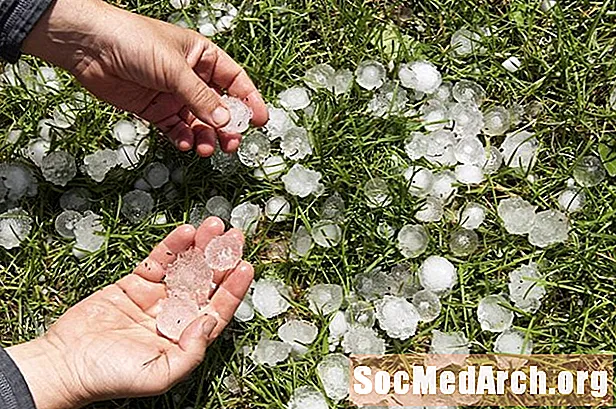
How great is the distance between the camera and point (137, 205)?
6.35 feet

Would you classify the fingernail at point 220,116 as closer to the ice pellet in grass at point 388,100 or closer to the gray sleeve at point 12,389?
the ice pellet in grass at point 388,100

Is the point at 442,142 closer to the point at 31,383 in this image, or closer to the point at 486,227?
the point at 486,227

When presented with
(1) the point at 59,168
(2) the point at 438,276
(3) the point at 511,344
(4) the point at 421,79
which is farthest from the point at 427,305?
(1) the point at 59,168

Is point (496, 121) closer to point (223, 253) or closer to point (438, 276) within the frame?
point (438, 276)

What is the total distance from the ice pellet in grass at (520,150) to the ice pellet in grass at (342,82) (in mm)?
365

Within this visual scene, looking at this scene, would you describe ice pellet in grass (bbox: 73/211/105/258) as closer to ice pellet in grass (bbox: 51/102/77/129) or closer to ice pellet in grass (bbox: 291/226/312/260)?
ice pellet in grass (bbox: 51/102/77/129)

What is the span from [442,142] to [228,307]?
1.92ft

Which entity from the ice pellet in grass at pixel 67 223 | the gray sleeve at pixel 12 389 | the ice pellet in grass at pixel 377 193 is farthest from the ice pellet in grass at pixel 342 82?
the gray sleeve at pixel 12 389

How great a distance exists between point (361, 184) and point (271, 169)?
20 centimetres

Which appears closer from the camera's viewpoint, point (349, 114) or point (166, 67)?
point (166, 67)

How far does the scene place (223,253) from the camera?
1784 millimetres

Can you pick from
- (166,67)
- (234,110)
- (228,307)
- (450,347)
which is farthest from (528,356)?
(166,67)

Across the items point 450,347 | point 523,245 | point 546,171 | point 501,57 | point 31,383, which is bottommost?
point 31,383

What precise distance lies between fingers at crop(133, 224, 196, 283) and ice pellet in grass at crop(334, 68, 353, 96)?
453mm
